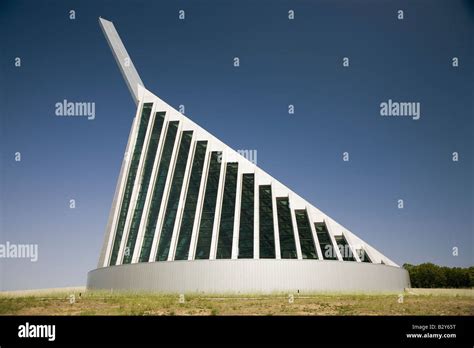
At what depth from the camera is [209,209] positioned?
1215 inches

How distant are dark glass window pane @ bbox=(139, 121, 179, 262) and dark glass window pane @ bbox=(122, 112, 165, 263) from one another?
0.84m

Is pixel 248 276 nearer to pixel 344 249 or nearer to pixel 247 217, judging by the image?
pixel 247 217

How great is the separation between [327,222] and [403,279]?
6797 millimetres

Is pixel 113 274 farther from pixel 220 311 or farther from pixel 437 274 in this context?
pixel 437 274

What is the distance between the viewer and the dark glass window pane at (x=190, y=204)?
96.1 ft

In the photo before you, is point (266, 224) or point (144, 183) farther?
point (144, 183)

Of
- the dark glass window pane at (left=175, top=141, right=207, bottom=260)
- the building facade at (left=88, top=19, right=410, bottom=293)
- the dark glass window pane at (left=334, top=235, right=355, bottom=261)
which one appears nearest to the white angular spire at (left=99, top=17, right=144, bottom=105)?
the building facade at (left=88, top=19, right=410, bottom=293)

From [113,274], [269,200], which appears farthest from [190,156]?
[113,274]

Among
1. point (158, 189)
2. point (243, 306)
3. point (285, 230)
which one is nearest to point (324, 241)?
point (285, 230)

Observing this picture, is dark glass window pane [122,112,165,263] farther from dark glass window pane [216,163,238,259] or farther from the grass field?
the grass field

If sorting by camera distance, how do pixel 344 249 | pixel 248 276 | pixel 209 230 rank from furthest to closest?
pixel 344 249 < pixel 209 230 < pixel 248 276

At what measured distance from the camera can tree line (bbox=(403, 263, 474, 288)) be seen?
48344 millimetres

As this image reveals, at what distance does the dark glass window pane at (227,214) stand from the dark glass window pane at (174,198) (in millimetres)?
3471

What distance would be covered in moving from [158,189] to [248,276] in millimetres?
11796
